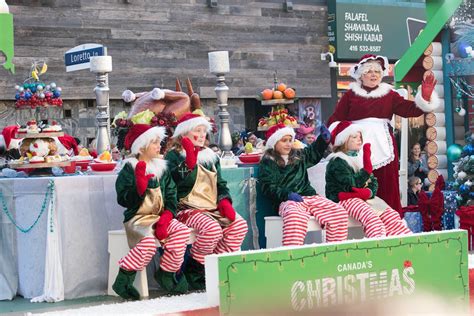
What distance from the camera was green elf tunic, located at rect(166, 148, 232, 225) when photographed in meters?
7.66

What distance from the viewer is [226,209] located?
7645 mm

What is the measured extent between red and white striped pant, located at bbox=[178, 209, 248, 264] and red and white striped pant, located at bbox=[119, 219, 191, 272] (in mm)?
144

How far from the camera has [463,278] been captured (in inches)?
271

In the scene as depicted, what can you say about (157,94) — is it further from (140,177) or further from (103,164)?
(140,177)

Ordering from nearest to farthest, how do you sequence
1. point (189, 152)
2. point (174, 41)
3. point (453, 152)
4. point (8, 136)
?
1. point (189, 152)
2. point (8, 136)
3. point (453, 152)
4. point (174, 41)

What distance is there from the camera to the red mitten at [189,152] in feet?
24.9

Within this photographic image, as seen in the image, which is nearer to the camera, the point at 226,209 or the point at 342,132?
the point at 226,209

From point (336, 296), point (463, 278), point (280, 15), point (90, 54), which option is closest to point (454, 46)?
point (90, 54)

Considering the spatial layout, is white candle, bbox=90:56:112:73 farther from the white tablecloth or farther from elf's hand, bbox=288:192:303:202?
elf's hand, bbox=288:192:303:202

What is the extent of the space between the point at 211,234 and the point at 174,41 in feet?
34.9

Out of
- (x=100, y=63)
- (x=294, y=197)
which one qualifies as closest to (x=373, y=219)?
(x=294, y=197)


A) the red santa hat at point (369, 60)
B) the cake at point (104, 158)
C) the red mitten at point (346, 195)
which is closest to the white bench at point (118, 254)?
the cake at point (104, 158)

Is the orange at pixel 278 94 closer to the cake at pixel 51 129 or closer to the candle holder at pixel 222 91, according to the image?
the candle holder at pixel 222 91

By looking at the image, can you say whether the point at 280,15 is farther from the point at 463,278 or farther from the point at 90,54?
the point at 463,278
